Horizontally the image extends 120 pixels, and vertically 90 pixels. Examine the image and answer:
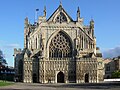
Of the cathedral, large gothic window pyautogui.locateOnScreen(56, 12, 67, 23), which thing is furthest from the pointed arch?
large gothic window pyautogui.locateOnScreen(56, 12, 67, 23)

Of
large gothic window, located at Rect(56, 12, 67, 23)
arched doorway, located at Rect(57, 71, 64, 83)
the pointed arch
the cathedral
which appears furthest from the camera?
large gothic window, located at Rect(56, 12, 67, 23)

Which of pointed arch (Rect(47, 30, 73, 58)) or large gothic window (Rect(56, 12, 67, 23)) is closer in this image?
pointed arch (Rect(47, 30, 73, 58))

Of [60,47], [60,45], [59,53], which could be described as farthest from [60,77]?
[60,45]

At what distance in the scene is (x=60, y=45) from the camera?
89562 mm

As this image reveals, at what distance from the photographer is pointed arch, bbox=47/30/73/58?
89.4m

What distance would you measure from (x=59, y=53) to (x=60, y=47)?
1697mm

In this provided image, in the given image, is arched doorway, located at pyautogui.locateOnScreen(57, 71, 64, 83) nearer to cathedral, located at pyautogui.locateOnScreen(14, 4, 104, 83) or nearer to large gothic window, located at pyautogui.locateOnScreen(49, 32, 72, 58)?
cathedral, located at pyautogui.locateOnScreen(14, 4, 104, 83)

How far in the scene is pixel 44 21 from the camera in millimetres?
89938

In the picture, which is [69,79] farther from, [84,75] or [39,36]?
[39,36]

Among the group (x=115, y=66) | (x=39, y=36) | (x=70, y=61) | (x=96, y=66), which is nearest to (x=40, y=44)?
(x=39, y=36)

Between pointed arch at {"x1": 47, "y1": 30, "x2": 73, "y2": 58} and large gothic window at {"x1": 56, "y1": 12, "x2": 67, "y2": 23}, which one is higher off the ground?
large gothic window at {"x1": 56, "y1": 12, "x2": 67, "y2": 23}

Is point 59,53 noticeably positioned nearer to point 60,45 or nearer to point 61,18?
point 60,45

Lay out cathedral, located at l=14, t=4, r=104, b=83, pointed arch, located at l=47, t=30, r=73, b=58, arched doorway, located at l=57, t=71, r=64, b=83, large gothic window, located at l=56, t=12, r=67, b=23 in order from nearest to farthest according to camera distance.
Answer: cathedral, located at l=14, t=4, r=104, b=83 < arched doorway, located at l=57, t=71, r=64, b=83 < pointed arch, located at l=47, t=30, r=73, b=58 < large gothic window, located at l=56, t=12, r=67, b=23

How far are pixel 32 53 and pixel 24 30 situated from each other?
7.26m
